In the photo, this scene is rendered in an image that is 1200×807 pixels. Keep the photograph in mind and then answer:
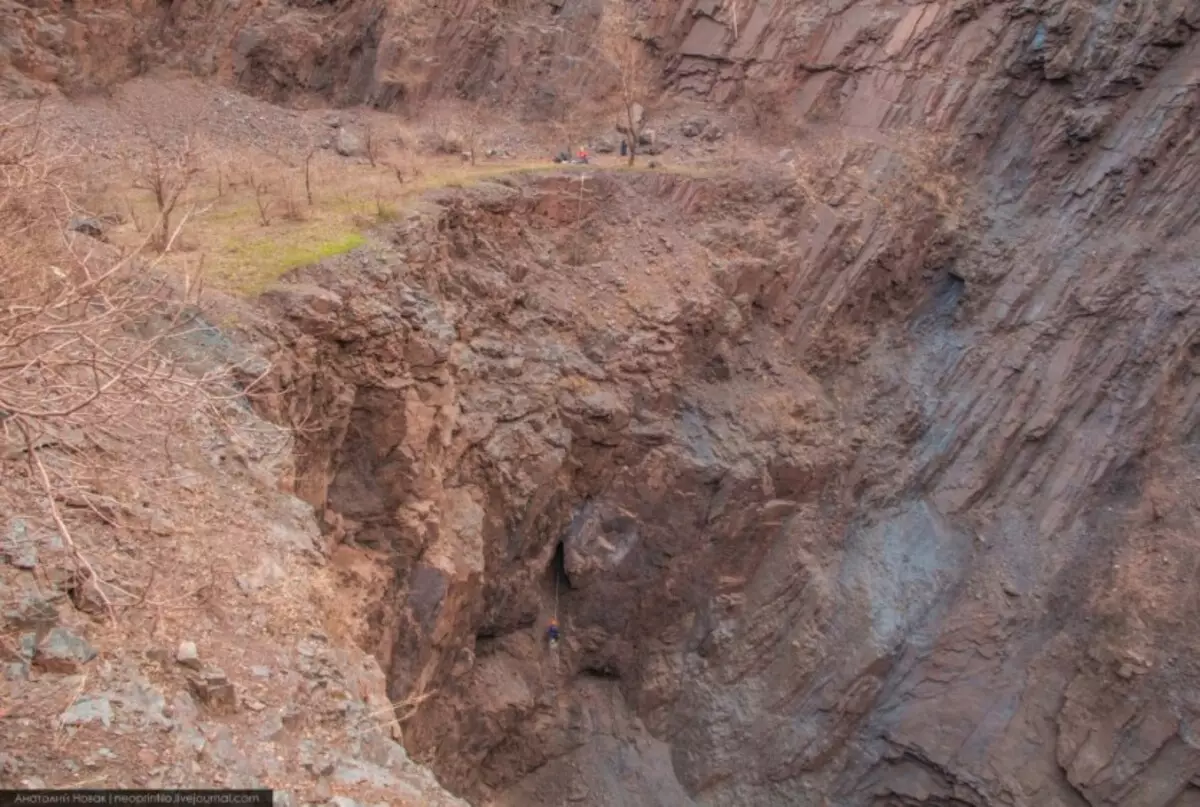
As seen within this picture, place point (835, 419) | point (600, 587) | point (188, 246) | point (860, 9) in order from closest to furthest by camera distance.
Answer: point (188, 246) → point (600, 587) → point (835, 419) → point (860, 9)

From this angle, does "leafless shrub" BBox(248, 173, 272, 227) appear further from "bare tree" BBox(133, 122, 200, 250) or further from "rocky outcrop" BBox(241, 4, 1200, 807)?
"rocky outcrop" BBox(241, 4, 1200, 807)

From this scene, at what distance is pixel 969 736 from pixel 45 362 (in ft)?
47.1

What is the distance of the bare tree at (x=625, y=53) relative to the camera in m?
19.7

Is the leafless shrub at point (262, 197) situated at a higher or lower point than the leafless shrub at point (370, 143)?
lower

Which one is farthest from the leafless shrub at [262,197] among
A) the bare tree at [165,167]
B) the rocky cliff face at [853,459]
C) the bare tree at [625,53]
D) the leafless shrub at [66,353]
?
the bare tree at [625,53]

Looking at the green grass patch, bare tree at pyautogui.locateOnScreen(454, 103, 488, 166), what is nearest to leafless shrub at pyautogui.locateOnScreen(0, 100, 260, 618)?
the green grass patch

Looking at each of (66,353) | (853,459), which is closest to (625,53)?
(853,459)

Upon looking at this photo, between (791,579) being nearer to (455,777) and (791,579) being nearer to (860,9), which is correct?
(455,777)

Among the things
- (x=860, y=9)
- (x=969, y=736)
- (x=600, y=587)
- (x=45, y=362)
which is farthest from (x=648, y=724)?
(x=860, y=9)

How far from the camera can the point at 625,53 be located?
19.9 meters

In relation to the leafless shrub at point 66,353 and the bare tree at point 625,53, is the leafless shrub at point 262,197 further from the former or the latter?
the bare tree at point 625,53

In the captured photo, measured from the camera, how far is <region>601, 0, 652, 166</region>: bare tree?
774 inches

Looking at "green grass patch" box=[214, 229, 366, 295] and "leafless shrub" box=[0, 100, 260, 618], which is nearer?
"leafless shrub" box=[0, 100, 260, 618]

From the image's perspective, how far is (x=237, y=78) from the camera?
18.9 metres
